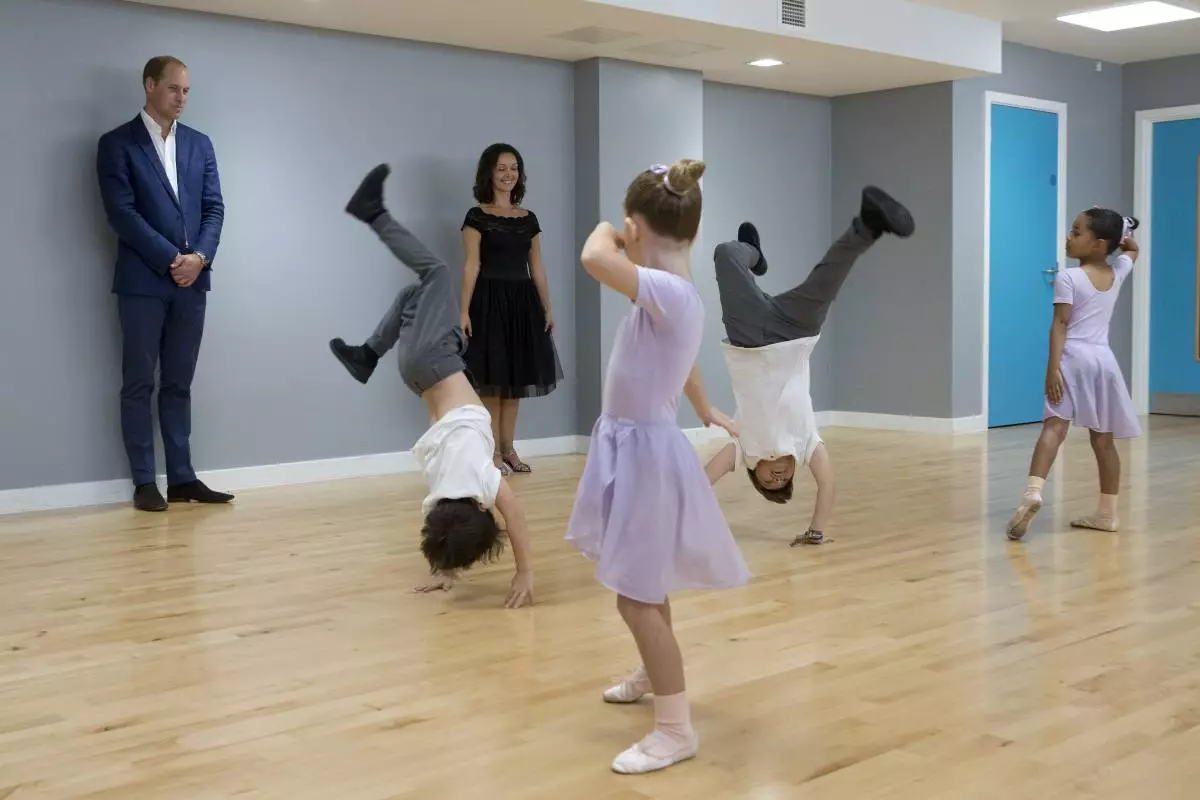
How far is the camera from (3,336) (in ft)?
17.1

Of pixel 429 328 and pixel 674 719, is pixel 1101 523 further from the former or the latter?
pixel 674 719

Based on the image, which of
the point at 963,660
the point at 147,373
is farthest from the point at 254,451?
the point at 963,660

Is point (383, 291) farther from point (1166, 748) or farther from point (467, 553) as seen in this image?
point (1166, 748)

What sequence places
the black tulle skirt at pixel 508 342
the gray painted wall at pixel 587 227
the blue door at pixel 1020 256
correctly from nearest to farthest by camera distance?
the black tulle skirt at pixel 508 342, the gray painted wall at pixel 587 227, the blue door at pixel 1020 256

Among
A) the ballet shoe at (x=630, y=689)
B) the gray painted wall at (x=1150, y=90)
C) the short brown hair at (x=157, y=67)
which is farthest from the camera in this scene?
the gray painted wall at (x=1150, y=90)

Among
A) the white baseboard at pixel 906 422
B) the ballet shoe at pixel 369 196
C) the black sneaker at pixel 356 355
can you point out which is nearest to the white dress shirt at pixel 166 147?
the black sneaker at pixel 356 355

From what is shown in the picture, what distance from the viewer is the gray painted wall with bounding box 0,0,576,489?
5.27 meters

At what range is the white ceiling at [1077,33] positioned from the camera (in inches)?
286

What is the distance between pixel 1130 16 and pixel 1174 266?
89.5 inches

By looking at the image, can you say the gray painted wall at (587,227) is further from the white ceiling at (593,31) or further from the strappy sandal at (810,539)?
the strappy sandal at (810,539)

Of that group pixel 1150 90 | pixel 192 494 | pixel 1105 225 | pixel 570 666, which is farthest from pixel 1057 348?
pixel 1150 90

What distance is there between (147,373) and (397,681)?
294 centimetres

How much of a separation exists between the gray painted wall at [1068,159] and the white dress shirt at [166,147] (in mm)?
4916

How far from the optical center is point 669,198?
7.74 ft
